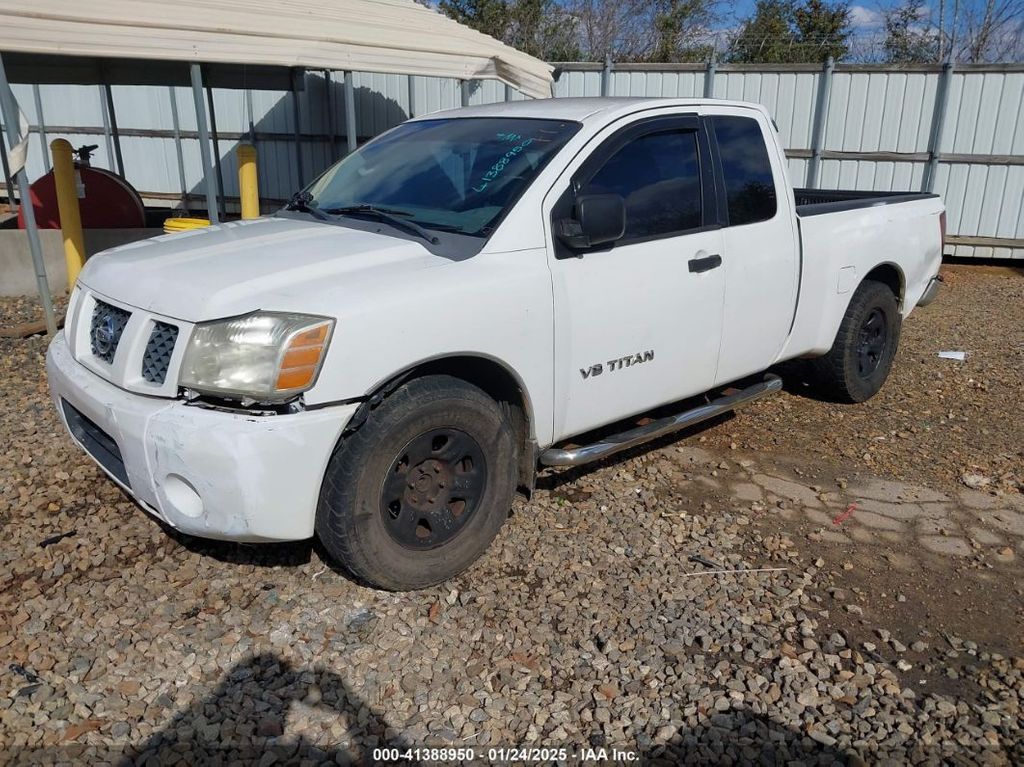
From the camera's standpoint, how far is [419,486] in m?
3.22

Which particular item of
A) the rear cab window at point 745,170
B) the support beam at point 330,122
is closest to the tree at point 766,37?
the support beam at point 330,122

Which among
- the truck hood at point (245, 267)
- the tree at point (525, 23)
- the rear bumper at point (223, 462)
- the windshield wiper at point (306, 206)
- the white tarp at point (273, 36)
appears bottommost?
the rear bumper at point (223, 462)

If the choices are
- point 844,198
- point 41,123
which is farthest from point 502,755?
point 41,123

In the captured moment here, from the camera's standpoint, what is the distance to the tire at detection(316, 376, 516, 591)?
9.71 ft

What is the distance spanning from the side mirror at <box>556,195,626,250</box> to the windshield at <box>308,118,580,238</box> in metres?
0.26

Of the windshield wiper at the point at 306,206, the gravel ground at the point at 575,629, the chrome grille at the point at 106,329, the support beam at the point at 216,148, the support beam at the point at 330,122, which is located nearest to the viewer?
the gravel ground at the point at 575,629

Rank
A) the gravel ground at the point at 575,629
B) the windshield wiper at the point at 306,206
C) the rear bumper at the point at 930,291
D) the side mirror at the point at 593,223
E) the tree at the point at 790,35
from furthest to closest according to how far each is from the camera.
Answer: the tree at the point at 790,35 → the rear bumper at the point at 930,291 → the windshield wiper at the point at 306,206 → the side mirror at the point at 593,223 → the gravel ground at the point at 575,629

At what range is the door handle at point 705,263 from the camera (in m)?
3.95

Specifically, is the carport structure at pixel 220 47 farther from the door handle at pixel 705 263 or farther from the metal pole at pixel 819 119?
the door handle at pixel 705 263

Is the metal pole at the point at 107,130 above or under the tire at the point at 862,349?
above

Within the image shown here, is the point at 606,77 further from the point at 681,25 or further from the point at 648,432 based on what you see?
the point at 681,25

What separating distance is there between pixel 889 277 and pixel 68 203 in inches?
299

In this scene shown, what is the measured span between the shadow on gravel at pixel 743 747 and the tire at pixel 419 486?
1.16 m

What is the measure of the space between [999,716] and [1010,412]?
3.56m
